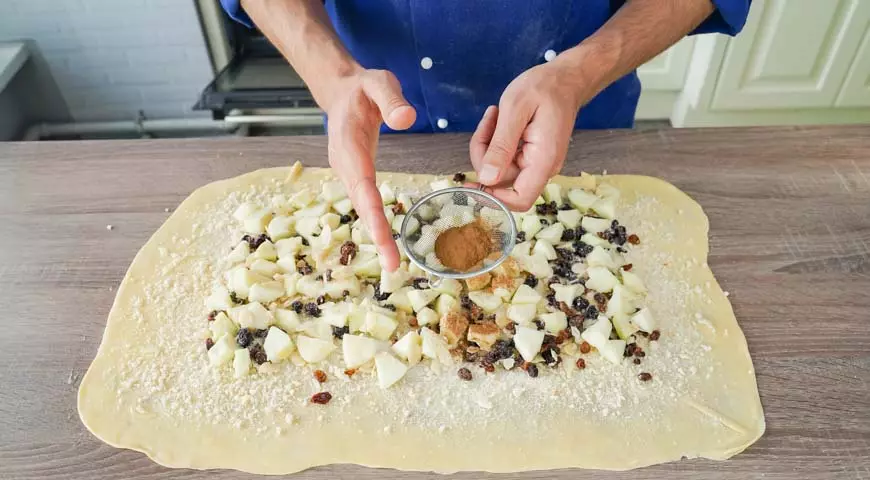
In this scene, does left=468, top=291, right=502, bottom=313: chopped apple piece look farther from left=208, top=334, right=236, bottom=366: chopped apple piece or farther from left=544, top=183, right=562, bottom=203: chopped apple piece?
left=208, top=334, right=236, bottom=366: chopped apple piece

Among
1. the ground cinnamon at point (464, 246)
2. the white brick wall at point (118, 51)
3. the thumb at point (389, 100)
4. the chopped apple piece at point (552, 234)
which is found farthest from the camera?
the white brick wall at point (118, 51)

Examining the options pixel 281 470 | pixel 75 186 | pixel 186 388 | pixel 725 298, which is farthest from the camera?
pixel 75 186

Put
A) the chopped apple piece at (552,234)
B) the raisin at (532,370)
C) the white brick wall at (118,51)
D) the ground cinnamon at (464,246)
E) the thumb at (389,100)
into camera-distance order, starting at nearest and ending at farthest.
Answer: the thumb at (389,100) < the raisin at (532,370) < the ground cinnamon at (464,246) < the chopped apple piece at (552,234) < the white brick wall at (118,51)

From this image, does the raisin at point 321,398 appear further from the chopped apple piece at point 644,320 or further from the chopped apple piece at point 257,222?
the chopped apple piece at point 644,320

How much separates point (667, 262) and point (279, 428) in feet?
2.84

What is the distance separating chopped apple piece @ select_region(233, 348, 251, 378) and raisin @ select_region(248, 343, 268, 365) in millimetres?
12

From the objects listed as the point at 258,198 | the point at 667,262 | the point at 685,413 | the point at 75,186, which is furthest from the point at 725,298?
the point at 75,186

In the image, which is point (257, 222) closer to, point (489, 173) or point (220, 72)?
point (489, 173)

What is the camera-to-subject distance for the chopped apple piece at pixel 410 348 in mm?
1201

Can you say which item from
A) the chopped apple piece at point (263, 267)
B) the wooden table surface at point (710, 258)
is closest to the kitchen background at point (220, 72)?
the wooden table surface at point (710, 258)

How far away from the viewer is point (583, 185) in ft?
5.00

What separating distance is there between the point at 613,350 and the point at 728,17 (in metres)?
0.78

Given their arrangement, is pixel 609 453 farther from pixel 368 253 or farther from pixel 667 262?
pixel 368 253

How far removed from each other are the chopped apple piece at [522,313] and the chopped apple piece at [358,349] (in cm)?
27
